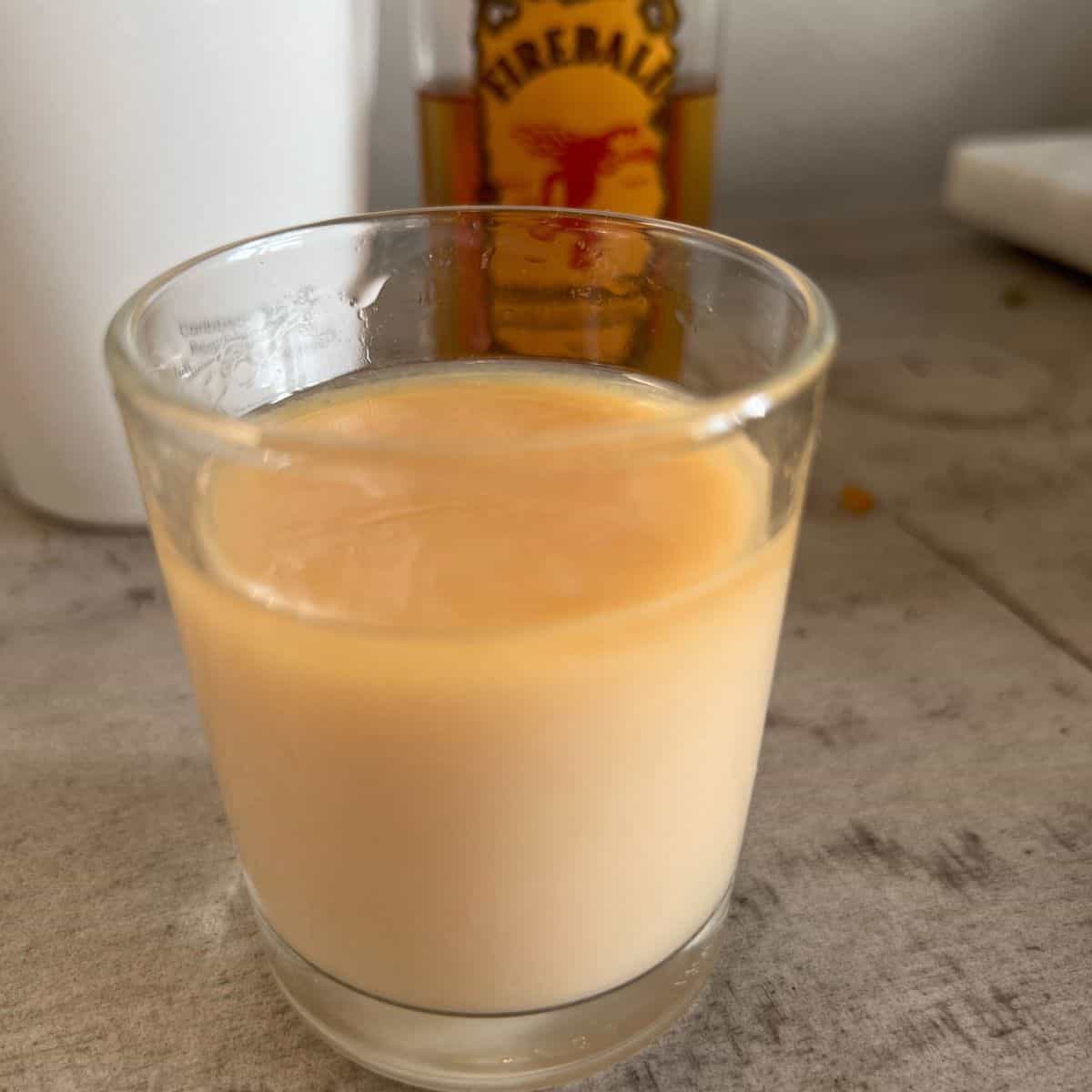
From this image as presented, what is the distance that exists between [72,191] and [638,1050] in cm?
44

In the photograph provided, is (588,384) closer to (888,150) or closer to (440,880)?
(440,880)

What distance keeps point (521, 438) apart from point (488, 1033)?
18cm

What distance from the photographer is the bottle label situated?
2.21 feet

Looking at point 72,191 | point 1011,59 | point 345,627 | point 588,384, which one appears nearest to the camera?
point 345,627

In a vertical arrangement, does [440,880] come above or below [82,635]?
above

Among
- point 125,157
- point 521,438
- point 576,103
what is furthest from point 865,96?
point 521,438

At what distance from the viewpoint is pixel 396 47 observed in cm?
95

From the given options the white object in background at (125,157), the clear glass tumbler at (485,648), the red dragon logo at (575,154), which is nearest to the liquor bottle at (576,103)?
the red dragon logo at (575,154)

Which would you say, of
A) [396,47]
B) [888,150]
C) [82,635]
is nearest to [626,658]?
[82,635]

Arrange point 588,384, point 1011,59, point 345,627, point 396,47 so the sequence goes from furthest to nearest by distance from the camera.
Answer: point 1011,59 < point 396,47 < point 588,384 < point 345,627

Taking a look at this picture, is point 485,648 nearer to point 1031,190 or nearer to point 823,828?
point 823,828

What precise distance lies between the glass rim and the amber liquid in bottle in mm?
420

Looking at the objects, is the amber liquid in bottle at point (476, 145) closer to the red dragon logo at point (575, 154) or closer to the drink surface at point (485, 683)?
the red dragon logo at point (575, 154)

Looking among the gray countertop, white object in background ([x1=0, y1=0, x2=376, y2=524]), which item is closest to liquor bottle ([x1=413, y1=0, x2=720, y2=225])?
white object in background ([x1=0, y1=0, x2=376, y2=524])
